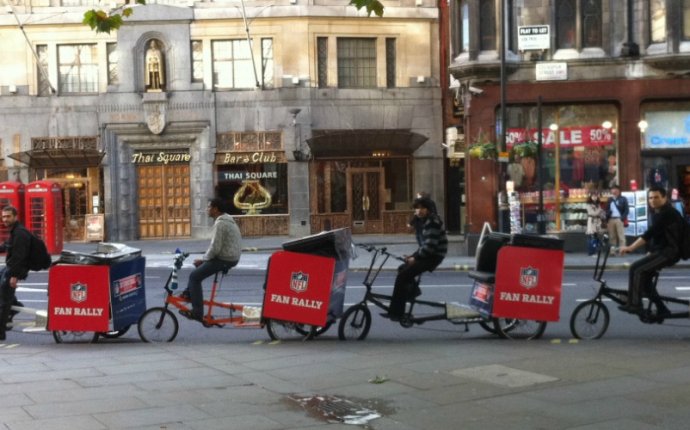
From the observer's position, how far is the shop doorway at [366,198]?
36.5 m

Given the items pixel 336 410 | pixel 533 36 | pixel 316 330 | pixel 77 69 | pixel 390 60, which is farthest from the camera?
pixel 390 60

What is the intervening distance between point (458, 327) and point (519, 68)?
15.7 meters

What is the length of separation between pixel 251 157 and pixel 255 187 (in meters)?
Result: 1.12

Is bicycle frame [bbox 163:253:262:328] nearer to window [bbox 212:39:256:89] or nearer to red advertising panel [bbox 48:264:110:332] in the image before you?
red advertising panel [bbox 48:264:110:332]

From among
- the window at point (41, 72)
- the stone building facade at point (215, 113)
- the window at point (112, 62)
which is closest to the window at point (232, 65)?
the stone building facade at point (215, 113)

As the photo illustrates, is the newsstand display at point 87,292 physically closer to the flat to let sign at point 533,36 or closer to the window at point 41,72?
the flat to let sign at point 533,36

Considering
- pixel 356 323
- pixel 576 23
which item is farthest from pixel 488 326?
pixel 576 23

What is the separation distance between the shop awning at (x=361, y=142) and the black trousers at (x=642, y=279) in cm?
2409

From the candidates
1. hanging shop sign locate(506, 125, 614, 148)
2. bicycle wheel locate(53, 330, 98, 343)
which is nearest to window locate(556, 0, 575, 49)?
hanging shop sign locate(506, 125, 614, 148)

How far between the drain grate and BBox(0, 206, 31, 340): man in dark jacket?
5.42m

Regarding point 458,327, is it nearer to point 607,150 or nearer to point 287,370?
point 287,370

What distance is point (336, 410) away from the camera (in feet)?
27.3

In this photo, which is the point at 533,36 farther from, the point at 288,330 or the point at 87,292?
the point at 87,292

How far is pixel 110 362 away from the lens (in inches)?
432
